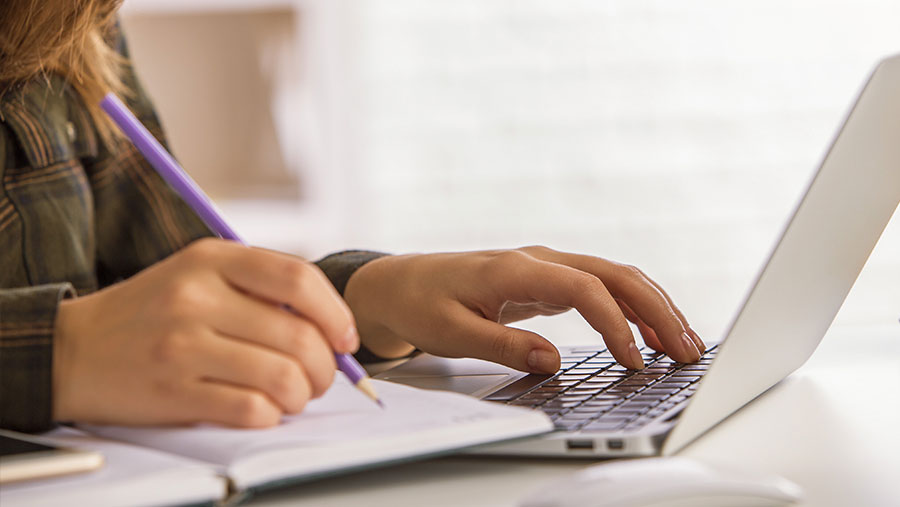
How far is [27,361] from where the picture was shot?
1.51ft

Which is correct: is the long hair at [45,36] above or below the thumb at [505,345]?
above

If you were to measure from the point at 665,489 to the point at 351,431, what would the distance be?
0.47 feet

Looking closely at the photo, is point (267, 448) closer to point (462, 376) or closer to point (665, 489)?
point (665, 489)

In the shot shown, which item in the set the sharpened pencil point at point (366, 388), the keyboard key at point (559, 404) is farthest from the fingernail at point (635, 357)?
the sharpened pencil point at point (366, 388)

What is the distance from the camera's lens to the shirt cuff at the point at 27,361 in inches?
18.1

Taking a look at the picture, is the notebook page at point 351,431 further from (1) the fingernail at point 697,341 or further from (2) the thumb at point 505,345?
(1) the fingernail at point 697,341

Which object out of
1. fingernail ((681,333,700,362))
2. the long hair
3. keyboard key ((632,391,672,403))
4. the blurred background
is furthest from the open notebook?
the blurred background

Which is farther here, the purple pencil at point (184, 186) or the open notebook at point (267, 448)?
the purple pencil at point (184, 186)

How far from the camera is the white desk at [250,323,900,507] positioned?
0.39 meters

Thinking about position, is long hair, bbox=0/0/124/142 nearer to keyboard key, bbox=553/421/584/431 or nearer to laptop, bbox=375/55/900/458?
laptop, bbox=375/55/900/458

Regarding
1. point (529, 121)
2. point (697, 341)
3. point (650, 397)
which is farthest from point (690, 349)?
point (529, 121)

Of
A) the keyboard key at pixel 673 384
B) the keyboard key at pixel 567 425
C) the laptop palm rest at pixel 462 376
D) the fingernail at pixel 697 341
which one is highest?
the keyboard key at pixel 567 425

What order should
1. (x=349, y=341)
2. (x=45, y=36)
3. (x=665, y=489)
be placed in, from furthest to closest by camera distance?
(x=45, y=36) < (x=349, y=341) < (x=665, y=489)

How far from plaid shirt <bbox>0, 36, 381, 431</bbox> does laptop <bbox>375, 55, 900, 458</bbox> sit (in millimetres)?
294
